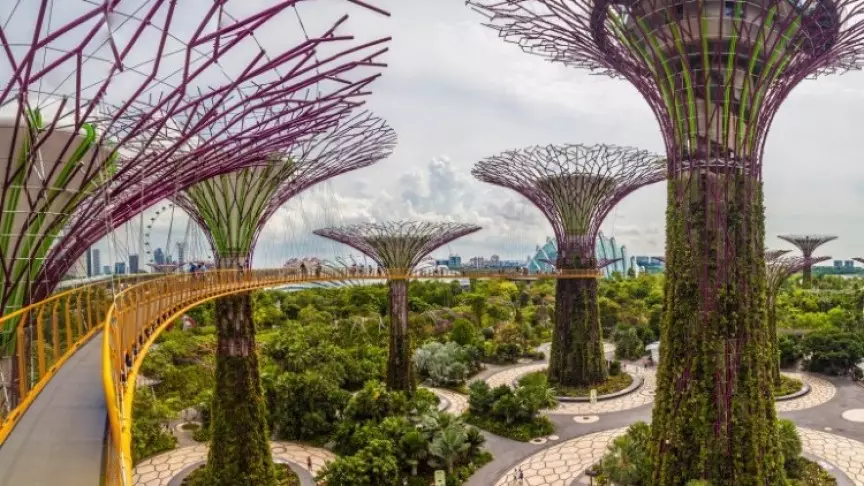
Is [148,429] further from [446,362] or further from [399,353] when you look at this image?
[446,362]

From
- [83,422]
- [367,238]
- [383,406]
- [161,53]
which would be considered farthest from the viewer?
[367,238]

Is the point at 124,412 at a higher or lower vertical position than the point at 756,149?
lower

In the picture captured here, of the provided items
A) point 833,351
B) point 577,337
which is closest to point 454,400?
point 577,337

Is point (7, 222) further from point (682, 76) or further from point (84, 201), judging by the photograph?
point (682, 76)

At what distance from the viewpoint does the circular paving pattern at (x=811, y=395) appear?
20766 millimetres

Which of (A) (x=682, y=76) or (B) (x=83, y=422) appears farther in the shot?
(A) (x=682, y=76)

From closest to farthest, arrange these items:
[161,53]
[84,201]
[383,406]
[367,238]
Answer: [161,53] → [84,201] → [383,406] → [367,238]

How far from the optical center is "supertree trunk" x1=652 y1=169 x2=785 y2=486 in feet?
34.4

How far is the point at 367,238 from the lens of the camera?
2398 centimetres

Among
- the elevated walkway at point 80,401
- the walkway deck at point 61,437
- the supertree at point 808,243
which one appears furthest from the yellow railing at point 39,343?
the supertree at point 808,243

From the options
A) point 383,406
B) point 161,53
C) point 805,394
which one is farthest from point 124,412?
point 805,394

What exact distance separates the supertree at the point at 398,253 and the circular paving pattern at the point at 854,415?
15.3 metres

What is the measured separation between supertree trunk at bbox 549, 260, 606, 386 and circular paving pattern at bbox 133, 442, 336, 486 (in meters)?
10.5

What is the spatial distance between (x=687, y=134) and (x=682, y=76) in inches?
45.0
